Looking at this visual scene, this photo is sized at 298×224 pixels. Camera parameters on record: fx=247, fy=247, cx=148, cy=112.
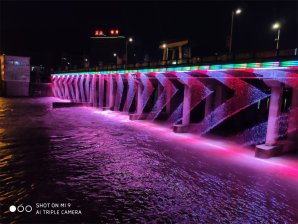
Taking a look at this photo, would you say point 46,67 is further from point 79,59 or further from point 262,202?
point 262,202

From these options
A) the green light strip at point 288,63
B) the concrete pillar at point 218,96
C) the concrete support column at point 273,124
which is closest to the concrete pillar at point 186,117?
the concrete pillar at point 218,96

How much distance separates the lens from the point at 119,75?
96.3 feet

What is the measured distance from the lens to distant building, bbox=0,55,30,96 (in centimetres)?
4625

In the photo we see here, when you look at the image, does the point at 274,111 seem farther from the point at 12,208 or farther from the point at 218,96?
the point at 12,208

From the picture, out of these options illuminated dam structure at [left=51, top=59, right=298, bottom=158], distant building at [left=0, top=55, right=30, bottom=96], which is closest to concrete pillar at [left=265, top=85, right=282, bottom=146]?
illuminated dam structure at [left=51, top=59, right=298, bottom=158]

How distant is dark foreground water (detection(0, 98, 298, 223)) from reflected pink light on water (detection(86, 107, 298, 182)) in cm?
27

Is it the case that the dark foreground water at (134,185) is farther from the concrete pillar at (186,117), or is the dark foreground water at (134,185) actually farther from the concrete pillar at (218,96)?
the concrete pillar at (218,96)

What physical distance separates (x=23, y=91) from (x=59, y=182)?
46522 mm

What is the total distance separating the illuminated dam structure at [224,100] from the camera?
13.0 meters

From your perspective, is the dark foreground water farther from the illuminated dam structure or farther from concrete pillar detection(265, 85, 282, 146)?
the illuminated dam structure

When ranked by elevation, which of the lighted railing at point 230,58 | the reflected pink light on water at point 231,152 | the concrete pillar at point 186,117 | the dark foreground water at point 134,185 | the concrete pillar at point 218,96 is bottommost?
the dark foreground water at point 134,185

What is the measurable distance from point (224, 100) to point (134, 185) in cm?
1712

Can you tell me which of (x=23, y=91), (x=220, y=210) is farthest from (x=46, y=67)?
(x=220, y=210)

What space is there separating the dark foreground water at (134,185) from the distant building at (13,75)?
37.1m
